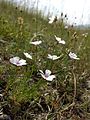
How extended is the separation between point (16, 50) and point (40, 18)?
10.6 feet

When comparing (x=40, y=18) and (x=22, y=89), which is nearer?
(x=22, y=89)

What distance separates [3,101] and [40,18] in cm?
412

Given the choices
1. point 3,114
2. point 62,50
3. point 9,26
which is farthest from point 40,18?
point 3,114

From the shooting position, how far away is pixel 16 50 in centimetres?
305

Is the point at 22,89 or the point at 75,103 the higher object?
the point at 22,89

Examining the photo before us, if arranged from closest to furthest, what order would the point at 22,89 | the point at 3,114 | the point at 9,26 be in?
the point at 3,114 → the point at 22,89 → the point at 9,26

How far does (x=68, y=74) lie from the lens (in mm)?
2906

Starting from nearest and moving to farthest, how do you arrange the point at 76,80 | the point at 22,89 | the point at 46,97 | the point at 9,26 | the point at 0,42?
the point at 22,89
the point at 46,97
the point at 76,80
the point at 0,42
the point at 9,26

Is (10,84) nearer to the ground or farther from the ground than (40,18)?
farther from the ground

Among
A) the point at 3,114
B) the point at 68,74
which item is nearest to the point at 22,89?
the point at 3,114

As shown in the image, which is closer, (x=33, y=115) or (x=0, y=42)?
(x=33, y=115)

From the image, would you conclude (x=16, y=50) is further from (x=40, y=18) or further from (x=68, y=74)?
(x=40, y=18)

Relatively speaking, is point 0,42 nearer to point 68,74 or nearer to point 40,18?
point 68,74

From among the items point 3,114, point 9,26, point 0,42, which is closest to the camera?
point 3,114
